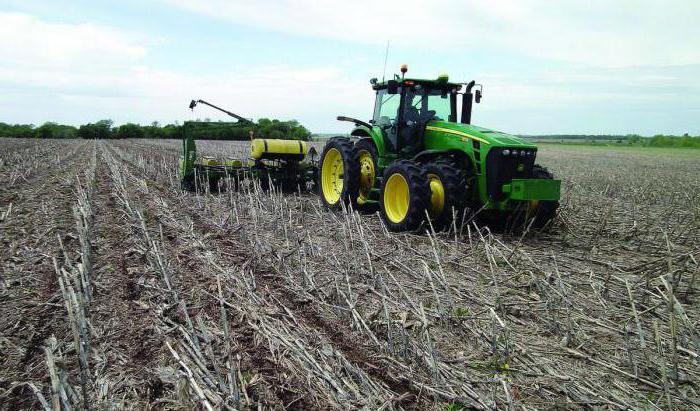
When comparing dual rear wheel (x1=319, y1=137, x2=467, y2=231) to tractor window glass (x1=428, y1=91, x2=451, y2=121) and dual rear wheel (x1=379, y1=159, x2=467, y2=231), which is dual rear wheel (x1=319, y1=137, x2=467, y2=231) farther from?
tractor window glass (x1=428, y1=91, x2=451, y2=121)

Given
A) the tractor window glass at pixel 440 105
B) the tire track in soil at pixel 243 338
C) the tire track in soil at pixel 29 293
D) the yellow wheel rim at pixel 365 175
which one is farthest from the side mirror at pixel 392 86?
the tire track in soil at pixel 29 293

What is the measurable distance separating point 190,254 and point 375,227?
2.79 m

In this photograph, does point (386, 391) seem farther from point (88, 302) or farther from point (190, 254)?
point (190, 254)

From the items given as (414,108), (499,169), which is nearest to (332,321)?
(499,169)

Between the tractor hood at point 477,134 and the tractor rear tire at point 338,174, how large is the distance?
1461 millimetres

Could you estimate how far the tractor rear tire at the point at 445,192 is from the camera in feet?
22.0

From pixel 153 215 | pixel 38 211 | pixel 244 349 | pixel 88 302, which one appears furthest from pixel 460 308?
pixel 38 211

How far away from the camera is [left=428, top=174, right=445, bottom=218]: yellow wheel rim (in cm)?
693

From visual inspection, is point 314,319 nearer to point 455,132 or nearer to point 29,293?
point 29,293

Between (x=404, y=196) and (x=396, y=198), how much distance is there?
0.57ft

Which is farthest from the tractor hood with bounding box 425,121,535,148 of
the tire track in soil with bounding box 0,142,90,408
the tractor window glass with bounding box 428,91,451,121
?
the tire track in soil with bounding box 0,142,90,408

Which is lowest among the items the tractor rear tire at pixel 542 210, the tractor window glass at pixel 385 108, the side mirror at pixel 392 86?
the tractor rear tire at pixel 542 210

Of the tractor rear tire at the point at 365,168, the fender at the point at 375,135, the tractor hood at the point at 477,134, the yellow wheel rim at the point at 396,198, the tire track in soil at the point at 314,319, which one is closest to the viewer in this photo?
the tire track in soil at the point at 314,319

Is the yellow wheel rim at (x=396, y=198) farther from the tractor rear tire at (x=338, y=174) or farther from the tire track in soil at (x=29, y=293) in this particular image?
the tire track in soil at (x=29, y=293)
